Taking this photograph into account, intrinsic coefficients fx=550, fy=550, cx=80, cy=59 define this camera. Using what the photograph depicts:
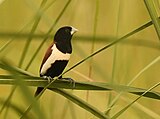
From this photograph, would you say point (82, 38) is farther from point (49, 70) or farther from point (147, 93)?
point (49, 70)

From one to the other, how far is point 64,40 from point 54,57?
0.13 ft

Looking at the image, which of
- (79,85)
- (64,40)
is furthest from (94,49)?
(79,85)

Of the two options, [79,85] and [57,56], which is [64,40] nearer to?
[57,56]

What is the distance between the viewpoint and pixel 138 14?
68.7 inches

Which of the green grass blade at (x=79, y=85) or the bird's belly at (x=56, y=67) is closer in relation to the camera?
the green grass blade at (x=79, y=85)

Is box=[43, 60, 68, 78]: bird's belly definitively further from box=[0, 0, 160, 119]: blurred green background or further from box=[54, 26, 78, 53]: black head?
box=[0, 0, 160, 119]: blurred green background

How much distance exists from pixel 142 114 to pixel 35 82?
0.40 meters

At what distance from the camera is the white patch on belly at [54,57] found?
0.92 metres

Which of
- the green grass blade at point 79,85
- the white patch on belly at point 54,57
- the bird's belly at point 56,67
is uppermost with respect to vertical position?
the white patch on belly at point 54,57

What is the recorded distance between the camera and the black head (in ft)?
3.06

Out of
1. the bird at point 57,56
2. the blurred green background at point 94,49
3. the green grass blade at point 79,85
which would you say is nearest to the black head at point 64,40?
the bird at point 57,56

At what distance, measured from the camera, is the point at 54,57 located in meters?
0.94

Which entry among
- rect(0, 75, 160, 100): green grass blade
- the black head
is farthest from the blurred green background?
rect(0, 75, 160, 100): green grass blade

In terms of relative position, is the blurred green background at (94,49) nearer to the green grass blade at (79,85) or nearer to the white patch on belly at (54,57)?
the white patch on belly at (54,57)
